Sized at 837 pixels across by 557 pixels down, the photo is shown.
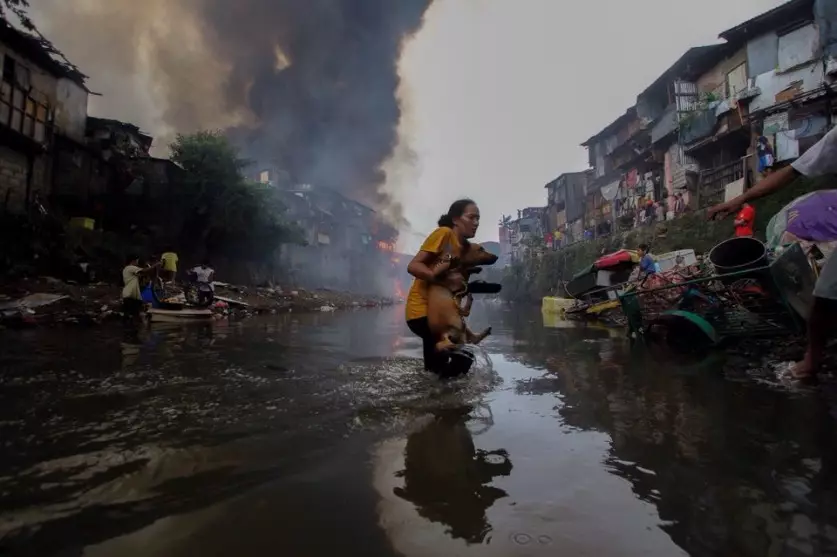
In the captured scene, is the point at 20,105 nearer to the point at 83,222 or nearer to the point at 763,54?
the point at 83,222

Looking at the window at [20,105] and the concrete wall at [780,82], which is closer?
Answer: the window at [20,105]

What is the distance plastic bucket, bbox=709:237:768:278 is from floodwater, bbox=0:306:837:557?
1.92 m

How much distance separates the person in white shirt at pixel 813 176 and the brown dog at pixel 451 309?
6.67ft

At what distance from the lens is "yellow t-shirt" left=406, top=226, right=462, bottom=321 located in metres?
4.07

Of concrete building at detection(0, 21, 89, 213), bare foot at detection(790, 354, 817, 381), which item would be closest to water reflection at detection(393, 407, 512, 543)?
bare foot at detection(790, 354, 817, 381)

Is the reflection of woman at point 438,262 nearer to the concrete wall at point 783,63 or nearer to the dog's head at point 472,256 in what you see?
the dog's head at point 472,256

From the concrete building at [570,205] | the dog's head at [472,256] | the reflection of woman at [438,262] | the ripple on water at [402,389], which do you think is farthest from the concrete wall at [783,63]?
the ripple on water at [402,389]

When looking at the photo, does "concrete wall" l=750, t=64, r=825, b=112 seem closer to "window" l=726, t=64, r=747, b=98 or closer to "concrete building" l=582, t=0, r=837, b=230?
"concrete building" l=582, t=0, r=837, b=230

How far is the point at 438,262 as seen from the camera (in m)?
4.08

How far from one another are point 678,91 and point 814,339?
29.7 meters

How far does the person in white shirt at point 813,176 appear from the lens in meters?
3.29

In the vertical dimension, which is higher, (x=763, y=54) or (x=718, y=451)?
(x=763, y=54)

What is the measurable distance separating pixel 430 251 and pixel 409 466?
2149mm

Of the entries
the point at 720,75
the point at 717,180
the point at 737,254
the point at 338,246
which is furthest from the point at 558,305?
the point at 338,246
